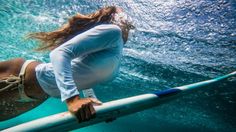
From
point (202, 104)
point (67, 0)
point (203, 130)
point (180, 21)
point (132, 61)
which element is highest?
point (67, 0)

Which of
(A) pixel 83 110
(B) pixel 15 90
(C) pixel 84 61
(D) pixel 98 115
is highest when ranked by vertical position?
(C) pixel 84 61

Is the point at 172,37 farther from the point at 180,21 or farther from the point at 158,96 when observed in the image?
the point at 158,96

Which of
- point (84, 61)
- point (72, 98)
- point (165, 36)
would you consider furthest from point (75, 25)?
point (165, 36)

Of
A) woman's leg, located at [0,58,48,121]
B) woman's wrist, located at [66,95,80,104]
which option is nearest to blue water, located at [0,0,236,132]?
woman's leg, located at [0,58,48,121]

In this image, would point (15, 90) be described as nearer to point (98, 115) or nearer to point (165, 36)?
point (98, 115)

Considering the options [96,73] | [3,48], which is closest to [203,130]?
[3,48]

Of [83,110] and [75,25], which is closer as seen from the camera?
[83,110]

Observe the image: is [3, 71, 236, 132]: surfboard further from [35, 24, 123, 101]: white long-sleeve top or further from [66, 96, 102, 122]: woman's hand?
[35, 24, 123, 101]: white long-sleeve top

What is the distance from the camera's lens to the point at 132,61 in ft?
55.9

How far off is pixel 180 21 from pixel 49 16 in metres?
6.68

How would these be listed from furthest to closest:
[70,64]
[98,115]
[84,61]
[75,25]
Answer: [75,25]
[84,61]
[70,64]
[98,115]

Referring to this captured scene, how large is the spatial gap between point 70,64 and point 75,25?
0.86 metres

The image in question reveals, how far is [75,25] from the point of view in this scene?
11.8 feet

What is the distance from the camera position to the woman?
2.92 m
